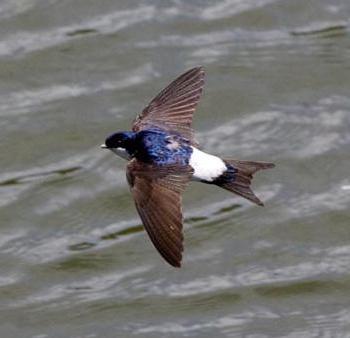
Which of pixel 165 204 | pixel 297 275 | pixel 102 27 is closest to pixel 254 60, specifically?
pixel 102 27

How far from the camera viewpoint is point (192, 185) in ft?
22.7

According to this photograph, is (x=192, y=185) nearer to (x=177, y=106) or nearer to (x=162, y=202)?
(x=177, y=106)

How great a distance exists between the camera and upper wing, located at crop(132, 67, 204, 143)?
5531 mm

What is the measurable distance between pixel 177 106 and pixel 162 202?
77 centimetres

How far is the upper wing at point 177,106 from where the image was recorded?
5531 millimetres

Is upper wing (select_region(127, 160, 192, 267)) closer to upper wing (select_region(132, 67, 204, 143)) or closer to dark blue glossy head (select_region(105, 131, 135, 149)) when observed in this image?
dark blue glossy head (select_region(105, 131, 135, 149))

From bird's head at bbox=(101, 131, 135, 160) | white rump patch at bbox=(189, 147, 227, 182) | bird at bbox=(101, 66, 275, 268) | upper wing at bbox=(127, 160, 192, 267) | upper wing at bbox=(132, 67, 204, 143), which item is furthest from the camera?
upper wing at bbox=(132, 67, 204, 143)

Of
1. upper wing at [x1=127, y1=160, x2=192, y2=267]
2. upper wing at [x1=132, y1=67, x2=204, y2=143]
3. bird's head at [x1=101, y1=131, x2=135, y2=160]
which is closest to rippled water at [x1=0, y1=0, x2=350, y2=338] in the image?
upper wing at [x1=132, y1=67, x2=204, y2=143]

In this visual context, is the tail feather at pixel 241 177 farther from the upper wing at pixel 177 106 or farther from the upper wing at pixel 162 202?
the upper wing at pixel 177 106

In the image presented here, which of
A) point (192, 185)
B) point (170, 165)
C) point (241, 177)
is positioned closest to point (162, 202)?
point (170, 165)

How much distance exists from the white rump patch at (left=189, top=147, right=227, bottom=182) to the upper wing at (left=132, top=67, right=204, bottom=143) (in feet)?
1.03

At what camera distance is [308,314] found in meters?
6.23

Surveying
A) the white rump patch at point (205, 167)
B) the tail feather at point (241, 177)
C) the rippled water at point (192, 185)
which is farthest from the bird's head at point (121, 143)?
the rippled water at point (192, 185)

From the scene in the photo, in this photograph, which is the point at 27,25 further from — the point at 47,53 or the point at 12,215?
the point at 12,215
